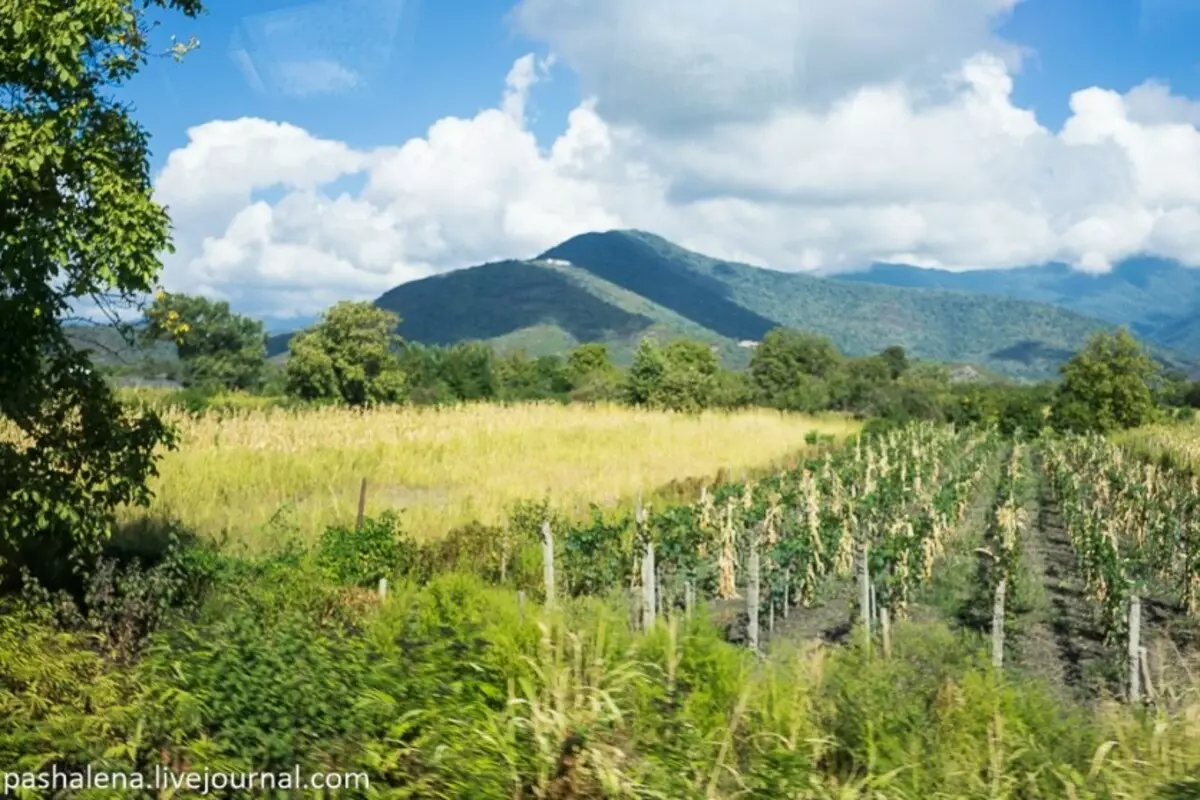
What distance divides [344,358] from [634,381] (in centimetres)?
1709

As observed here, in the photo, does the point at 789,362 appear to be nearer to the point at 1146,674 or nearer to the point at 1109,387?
the point at 1109,387

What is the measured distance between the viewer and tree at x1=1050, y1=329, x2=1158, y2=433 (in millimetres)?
43656

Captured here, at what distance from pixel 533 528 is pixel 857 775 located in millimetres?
8251

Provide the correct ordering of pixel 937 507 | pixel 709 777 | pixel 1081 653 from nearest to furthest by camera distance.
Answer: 1. pixel 709 777
2. pixel 1081 653
3. pixel 937 507

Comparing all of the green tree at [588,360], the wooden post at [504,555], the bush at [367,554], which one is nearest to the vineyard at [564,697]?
the bush at [367,554]

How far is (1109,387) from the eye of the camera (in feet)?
143

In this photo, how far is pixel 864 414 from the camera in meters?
47.9

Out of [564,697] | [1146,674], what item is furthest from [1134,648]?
[564,697]

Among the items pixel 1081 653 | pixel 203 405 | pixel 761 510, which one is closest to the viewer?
pixel 1081 653

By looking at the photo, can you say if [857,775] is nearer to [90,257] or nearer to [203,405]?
[90,257]

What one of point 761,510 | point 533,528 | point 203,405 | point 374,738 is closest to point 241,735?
point 374,738

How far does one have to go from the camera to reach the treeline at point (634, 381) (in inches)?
1527

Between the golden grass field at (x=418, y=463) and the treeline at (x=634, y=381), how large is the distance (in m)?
6.46

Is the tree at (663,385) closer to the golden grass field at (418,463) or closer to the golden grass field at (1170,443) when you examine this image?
the golden grass field at (418,463)
